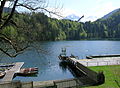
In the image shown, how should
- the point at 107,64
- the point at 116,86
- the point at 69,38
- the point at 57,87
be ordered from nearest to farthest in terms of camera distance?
1. the point at 116,86
2. the point at 57,87
3. the point at 107,64
4. the point at 69,38

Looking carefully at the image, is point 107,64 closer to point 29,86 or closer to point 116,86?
point 116,86

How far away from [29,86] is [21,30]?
11639 mm

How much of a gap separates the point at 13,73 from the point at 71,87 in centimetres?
1862

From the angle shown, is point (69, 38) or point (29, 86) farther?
point (69, 38)

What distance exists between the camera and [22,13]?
31.2 feet

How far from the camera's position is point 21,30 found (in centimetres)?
911

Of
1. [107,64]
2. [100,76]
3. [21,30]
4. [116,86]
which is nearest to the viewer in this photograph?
[21,30]

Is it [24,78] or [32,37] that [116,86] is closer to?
[32,37]

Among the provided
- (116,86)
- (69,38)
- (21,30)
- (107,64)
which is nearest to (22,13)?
(21,30)

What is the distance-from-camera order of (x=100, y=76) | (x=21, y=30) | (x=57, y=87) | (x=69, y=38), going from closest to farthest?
(x=21, y=30), (x=57, y=87), (x=100, y=76), (x=69, y=38)

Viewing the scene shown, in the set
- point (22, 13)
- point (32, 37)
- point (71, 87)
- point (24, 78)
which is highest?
point (22, 13)

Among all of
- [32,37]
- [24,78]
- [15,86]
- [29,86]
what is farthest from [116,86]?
[24,78]

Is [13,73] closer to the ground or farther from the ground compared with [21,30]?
closer to the ground

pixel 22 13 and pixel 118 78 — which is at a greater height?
pixel 22 13
